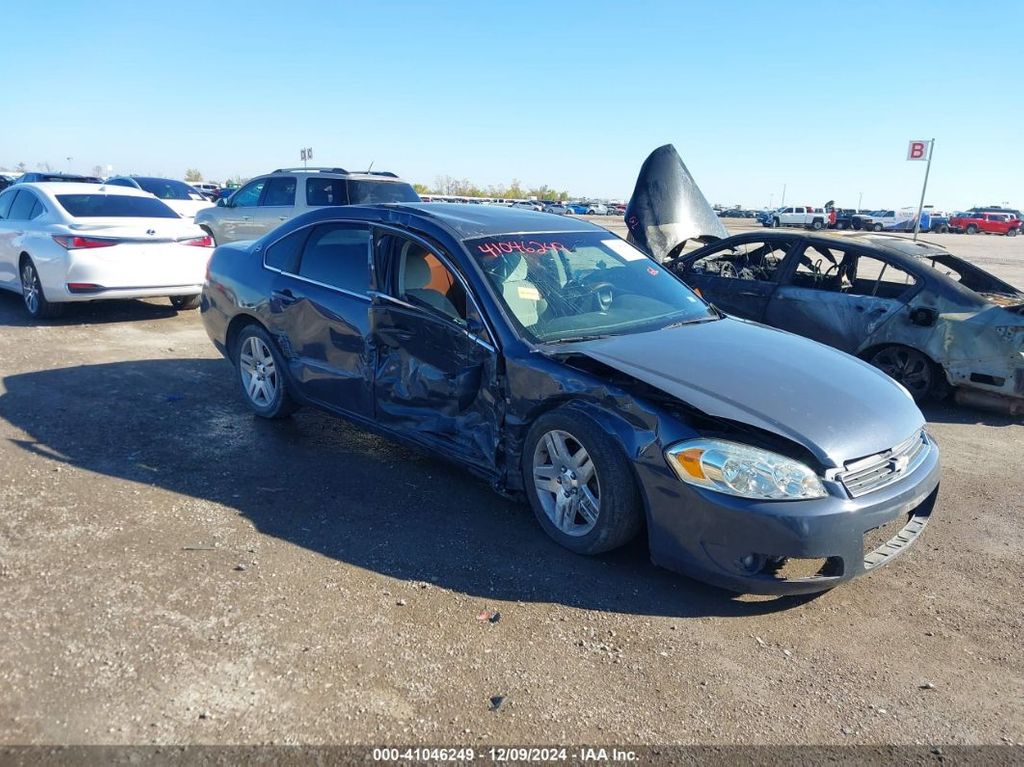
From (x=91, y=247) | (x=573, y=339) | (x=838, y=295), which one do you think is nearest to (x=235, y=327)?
(x=573, y=339)

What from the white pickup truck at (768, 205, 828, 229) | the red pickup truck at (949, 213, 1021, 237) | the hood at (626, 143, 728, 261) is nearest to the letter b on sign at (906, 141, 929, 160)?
the hood at (626, 143, 728, 261)

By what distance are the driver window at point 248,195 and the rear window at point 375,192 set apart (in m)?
1.85

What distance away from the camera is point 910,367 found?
22.6ft

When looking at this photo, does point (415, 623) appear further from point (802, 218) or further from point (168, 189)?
point (802, 218)

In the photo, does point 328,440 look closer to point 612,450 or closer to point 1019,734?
point 612,450

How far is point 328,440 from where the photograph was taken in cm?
547

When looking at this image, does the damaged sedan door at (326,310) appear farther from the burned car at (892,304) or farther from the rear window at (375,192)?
the rear window at (375,192)

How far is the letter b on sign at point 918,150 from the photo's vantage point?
54.2 ft

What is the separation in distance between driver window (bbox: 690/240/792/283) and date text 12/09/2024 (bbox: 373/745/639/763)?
5.99 meters

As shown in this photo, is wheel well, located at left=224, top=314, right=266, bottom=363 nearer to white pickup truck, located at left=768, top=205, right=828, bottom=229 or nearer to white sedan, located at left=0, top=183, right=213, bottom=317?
white sedan, located at left=0, top=183, right=213, bottom=317

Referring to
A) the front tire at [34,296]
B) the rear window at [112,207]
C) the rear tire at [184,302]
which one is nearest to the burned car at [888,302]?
the rear tire at [184,302]

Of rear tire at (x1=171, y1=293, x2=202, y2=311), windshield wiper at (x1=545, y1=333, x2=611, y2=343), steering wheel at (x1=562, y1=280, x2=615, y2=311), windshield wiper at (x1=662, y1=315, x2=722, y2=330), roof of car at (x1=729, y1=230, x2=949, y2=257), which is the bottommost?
rear tire at (x1=171, y1=293, x2=202, y2=311)

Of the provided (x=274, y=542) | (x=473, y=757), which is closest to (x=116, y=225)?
(x=274, y=542)

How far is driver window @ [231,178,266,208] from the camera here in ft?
44.0
